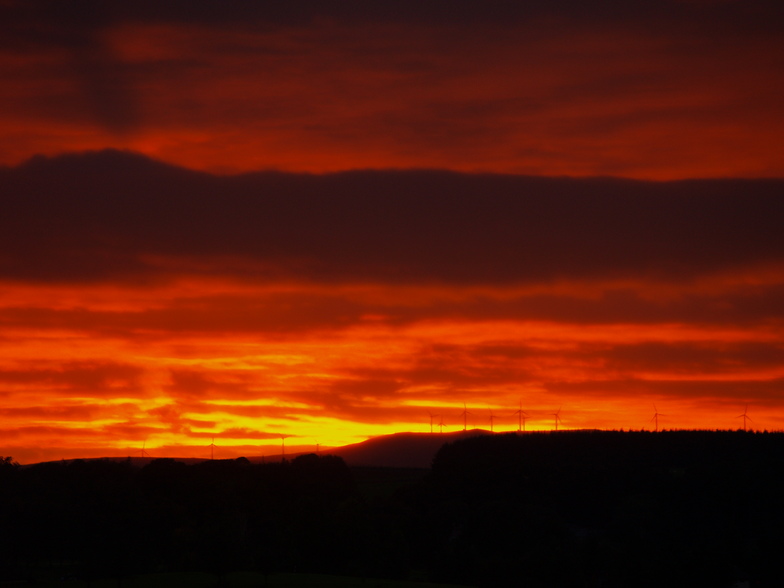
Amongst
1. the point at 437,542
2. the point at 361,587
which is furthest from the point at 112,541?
the point at 437,542

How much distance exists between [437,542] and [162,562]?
163 feet

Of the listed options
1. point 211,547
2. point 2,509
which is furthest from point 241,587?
point 2,509

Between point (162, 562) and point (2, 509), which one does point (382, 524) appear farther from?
point (2, 509)

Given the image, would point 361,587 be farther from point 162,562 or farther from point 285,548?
point 162,562

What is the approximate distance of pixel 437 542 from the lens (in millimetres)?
196375

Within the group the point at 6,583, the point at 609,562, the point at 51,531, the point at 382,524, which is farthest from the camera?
the point at 382,524

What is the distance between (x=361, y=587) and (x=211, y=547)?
21378 mm

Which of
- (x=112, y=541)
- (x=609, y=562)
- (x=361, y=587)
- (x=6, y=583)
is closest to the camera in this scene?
(x=361, y=587)

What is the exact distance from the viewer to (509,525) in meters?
191

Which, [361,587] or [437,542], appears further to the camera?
[437,542]

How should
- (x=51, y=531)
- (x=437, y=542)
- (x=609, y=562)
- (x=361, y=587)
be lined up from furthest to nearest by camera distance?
(x=437, y=542) < (x=51, y=531) < (x=609, y=562) < (x=361, y=587)

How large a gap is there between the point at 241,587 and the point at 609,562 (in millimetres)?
50026

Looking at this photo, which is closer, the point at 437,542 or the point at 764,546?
the point at 764,546

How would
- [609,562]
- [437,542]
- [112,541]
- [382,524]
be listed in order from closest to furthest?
[609,562]
[112,541]
[382,524]
[437,542]
